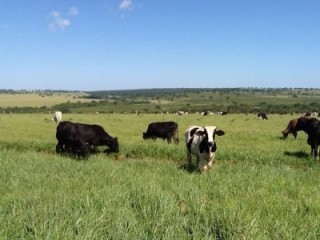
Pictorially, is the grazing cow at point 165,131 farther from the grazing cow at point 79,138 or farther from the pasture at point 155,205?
the pasture at point 155,205

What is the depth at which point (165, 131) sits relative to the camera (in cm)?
2298

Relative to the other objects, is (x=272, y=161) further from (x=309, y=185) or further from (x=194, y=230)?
(x=194, y=230)

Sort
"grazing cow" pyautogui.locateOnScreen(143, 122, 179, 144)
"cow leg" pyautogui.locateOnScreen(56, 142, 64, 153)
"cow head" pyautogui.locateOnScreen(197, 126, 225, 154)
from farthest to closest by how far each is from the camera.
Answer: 1. "grazing cow" pyautogui.locateOnScreen(143, 122, 179, 144)
2. "cow leg" pyautogui.locateOnScreen(56, 142, 64, 153)
3. "cow head" pyautogui.locateOnScreen(197, 126, 225, 154)

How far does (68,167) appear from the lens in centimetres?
1184

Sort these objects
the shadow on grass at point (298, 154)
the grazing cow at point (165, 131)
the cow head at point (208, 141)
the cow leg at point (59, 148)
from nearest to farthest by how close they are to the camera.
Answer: the cow head at point (208, 141) < the shadow on grass at point (298, 154) < the cow leg at point (59, 148) < the grazing cow at point (165, 131)

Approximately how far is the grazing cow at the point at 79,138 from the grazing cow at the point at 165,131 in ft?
17.2

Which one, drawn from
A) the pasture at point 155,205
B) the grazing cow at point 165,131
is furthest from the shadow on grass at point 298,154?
the grazing cow at point 165,131

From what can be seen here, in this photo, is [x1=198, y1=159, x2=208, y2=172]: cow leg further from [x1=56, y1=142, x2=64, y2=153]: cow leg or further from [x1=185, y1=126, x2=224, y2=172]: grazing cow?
[x1=56, y1=142, x2=64, y2=153]: cow leg

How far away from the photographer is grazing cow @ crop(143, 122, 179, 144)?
2283cm

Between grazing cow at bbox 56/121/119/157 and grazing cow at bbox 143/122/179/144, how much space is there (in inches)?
206

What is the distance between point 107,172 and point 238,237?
5543mm

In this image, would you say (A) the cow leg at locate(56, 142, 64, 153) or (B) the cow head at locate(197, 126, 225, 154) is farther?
(A) the cow leg at locate(56, 142, 64, 153)

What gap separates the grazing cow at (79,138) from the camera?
16.8 meters

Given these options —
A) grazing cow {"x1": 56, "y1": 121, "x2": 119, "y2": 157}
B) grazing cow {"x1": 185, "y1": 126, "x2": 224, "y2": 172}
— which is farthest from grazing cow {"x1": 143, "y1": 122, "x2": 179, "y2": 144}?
grazing cow {"x1": 185, "y1": 126, "x2": 224, "y2": 172}
